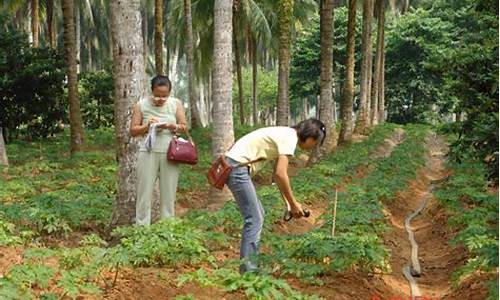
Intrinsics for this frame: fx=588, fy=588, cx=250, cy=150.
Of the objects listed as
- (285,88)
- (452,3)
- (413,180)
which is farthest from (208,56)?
(452,3)

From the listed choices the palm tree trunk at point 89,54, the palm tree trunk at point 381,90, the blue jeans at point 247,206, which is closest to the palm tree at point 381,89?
the palm tree trunk at point 381,90

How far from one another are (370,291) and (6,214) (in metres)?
4.72

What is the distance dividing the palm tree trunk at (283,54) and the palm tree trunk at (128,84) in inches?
361

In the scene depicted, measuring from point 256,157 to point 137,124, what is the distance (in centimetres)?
180

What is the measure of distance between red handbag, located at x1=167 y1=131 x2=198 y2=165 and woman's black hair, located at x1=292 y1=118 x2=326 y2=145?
167 centimetres

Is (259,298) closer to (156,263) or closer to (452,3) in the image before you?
(156,263)

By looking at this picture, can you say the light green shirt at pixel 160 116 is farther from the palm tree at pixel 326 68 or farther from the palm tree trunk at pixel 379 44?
the palm tree trunk at pixel 379 44

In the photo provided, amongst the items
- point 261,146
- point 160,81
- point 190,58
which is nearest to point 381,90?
point 190,58

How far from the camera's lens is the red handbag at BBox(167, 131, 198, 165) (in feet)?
22.0

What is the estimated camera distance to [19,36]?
20.4 metres

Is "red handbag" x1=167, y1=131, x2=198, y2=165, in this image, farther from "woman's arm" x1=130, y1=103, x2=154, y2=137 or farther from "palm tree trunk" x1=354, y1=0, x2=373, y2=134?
"palm tree trunk" x1=354, y1=0, x2=373, y2=134

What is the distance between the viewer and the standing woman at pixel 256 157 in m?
5.52

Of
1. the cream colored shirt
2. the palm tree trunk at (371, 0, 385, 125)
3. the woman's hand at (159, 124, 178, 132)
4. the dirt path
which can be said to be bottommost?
the dirt path

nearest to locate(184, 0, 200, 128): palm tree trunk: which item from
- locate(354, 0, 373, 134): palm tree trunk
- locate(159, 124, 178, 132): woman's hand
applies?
locate(354, 0, 373, 134): palm tree trunk
